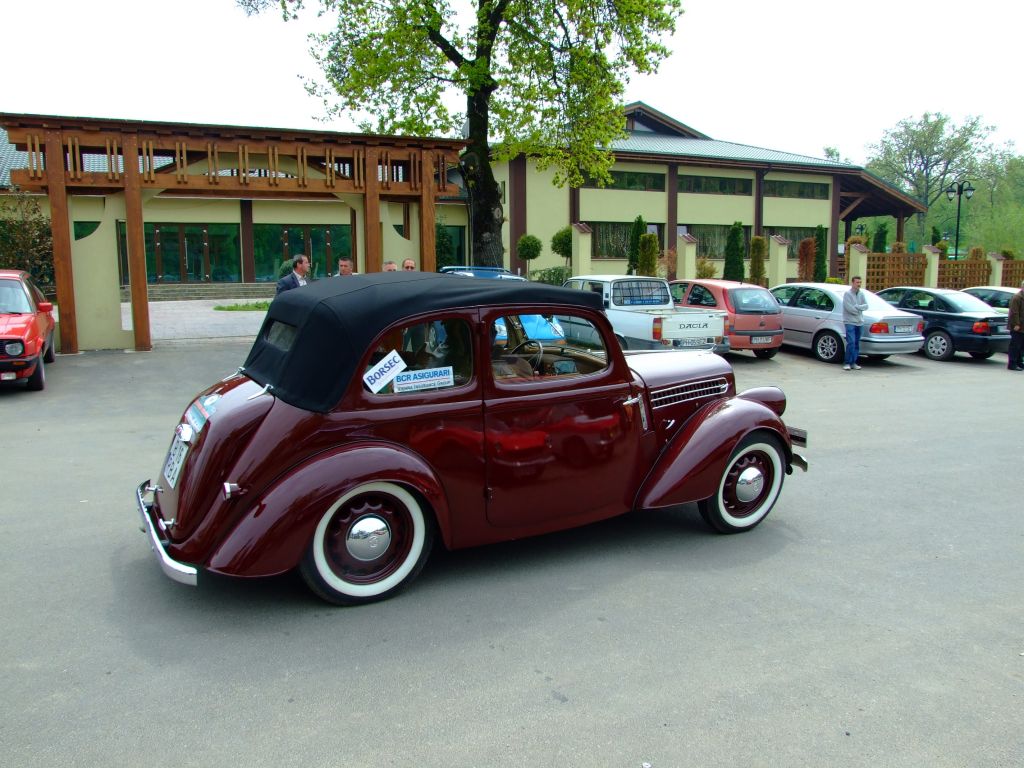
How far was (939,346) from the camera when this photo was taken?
16391 mm

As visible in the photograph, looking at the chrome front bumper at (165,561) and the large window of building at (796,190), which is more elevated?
the large window of building at (796,190)

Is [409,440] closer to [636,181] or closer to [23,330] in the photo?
[23,330]

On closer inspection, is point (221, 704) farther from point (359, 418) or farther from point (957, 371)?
point (957, 371)

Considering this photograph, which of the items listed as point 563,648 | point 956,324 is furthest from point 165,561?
point 956,324

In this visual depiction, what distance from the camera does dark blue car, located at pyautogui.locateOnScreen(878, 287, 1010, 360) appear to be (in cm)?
1577

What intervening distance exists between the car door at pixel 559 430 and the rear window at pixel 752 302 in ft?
34.8

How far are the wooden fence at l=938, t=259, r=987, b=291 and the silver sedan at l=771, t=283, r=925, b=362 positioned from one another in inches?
575

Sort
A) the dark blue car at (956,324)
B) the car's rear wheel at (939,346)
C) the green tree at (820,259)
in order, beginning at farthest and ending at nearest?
the green tree at (820,259)
the car's rear wheel at (939,346)
the dark blue car at (956,324)

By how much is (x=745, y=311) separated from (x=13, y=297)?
40.1 ft

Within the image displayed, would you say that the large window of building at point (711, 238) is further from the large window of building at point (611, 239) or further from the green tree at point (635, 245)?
the green tree at point (635, 245)

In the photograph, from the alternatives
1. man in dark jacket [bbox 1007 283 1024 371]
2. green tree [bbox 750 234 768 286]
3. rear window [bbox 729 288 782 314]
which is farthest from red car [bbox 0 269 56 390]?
green tree [bbox 750 234 768 286]

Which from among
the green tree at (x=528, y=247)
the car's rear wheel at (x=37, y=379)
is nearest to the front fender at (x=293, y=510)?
the car's rear wheel at (x=37, y=379)

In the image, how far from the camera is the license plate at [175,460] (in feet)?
13.8

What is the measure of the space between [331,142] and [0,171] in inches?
982
